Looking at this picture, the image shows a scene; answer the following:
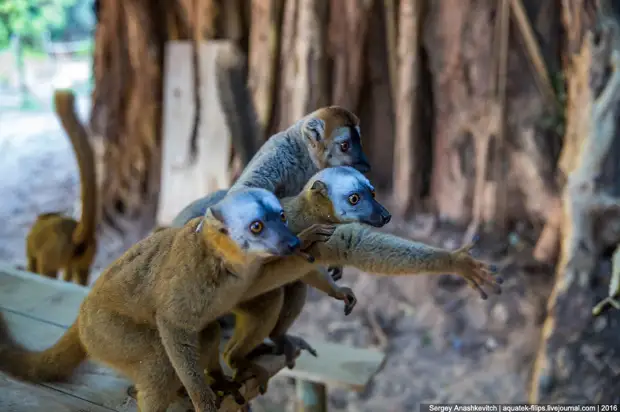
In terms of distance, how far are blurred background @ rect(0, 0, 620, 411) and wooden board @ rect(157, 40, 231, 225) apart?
3 cm

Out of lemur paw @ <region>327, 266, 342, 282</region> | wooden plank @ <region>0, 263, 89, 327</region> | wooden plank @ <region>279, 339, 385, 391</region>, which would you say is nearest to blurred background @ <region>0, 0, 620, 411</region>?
wooden plank @ <region>279, 339, 385, 391</region>

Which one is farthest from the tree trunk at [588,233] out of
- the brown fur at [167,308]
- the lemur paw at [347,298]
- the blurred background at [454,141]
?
the brown fur at [167,308]

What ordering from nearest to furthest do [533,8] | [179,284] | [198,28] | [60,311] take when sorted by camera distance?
[179,284]
[60,311]
[533,8]
[198,28]

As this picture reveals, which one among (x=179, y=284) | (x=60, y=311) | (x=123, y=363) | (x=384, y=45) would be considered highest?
(x=384, y=45)

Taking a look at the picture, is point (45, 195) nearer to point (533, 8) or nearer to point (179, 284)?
point (533, 8)

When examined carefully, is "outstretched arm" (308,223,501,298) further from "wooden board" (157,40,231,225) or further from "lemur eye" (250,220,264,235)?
"wooden board" (157,40,231,225)

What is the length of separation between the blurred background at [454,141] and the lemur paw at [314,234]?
66.7 inches

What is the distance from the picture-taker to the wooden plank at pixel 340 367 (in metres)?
1.88

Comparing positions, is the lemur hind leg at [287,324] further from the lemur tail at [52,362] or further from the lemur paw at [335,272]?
the lemur tail at [52,362]

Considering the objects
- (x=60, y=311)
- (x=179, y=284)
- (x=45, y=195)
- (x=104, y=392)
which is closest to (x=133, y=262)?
(x=179, y=284)

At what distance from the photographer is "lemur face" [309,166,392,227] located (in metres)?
1.05

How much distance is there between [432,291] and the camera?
9.61ft

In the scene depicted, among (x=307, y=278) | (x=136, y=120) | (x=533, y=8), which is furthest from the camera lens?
(x=136, y=120)

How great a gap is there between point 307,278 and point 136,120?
2.46m
